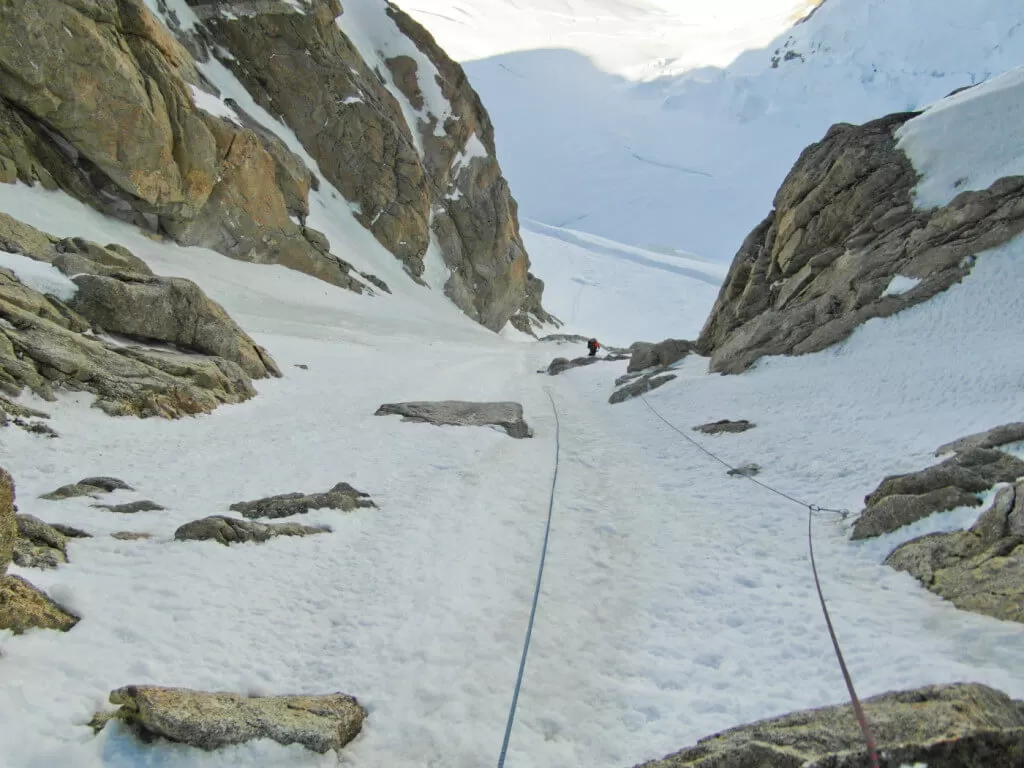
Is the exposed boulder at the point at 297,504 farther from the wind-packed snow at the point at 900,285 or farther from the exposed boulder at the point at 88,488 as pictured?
the wind-packed snow at the point at 900,285

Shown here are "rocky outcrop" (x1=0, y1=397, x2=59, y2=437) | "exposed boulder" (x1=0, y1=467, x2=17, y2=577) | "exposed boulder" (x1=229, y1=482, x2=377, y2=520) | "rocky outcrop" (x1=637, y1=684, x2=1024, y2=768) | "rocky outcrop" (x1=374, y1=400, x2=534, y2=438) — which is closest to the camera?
"rocky outcrop" (x1=637, y1=684, x2=1024, y2=768)

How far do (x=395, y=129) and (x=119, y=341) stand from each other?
1723 inches

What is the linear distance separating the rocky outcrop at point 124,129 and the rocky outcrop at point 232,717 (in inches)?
1154

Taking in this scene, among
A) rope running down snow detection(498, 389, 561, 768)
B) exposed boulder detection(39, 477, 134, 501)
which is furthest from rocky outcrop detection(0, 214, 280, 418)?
rope running down snow detection(498, 389, 561, 768)

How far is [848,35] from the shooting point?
165 metres

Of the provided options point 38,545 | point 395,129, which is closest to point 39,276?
point 38,545

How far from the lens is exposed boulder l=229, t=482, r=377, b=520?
8039mm

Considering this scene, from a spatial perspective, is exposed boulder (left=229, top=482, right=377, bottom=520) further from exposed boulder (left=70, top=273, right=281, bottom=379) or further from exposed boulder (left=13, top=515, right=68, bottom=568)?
exposed boulder (left=70, top=273, right=281, bottom=379)

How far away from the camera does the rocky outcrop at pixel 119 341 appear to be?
11.1 meters

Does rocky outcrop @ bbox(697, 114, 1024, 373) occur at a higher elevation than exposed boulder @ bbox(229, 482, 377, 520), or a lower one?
higher

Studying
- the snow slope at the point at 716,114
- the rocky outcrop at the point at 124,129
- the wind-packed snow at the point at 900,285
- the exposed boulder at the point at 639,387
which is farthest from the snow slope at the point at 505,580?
the snow slope at the point at 716,114

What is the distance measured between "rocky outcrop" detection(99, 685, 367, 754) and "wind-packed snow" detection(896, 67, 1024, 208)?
836 inches

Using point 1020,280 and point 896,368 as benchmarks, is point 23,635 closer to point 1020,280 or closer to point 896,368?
point 896,368

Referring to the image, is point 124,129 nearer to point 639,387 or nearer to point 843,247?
point 639,387
